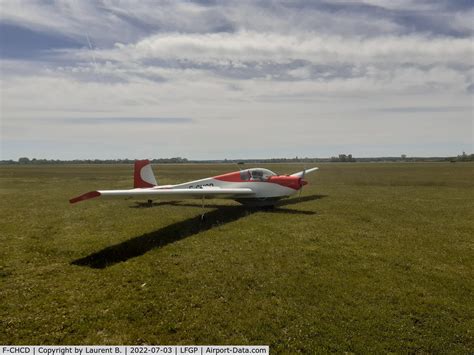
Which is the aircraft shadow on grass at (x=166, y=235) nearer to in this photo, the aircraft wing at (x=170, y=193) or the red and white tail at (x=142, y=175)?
the aircraft wing at (x=170, y=193)

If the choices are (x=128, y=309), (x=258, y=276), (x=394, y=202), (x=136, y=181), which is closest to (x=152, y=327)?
(x=128, y=309)

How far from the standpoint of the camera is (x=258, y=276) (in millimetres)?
7523

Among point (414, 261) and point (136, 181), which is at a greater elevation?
point (136, 181)

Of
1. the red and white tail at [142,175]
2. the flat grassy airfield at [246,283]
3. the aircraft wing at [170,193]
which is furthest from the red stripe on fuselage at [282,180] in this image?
the red and white tail at [142,175]

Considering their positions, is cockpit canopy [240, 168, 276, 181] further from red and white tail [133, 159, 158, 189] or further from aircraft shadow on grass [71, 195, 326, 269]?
red and white tail [133, 159, 158, 189]

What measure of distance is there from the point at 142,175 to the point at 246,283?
1306 centimetres

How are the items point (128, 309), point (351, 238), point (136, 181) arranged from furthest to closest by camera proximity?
1. point (136, 181)
2. point (351, 238)
3. point (128, 309)

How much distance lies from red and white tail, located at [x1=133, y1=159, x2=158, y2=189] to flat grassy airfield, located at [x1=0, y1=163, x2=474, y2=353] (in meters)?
5.07

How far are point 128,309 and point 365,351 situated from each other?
14.8ft

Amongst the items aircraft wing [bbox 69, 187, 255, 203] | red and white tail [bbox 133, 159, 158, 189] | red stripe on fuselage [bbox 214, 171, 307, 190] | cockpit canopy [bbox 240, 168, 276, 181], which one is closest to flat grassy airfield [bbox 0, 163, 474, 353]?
aircraft wing [bbox 69, 187, 255, 203]

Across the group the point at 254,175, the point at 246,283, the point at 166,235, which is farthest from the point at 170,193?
the point at 246,283

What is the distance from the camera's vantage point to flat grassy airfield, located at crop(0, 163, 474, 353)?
5.27m

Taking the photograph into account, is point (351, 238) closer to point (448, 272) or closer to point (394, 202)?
point (448, 272)

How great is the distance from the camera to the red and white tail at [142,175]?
18.3 m
